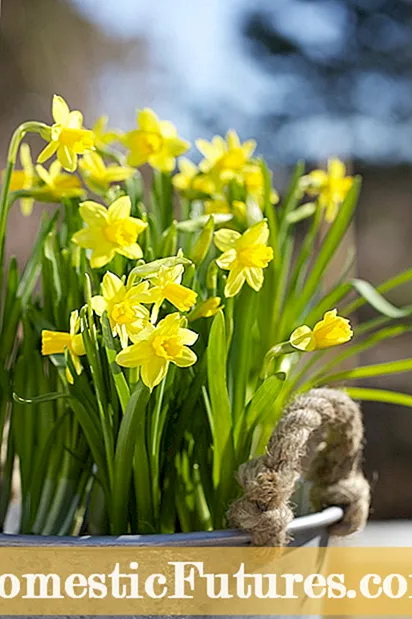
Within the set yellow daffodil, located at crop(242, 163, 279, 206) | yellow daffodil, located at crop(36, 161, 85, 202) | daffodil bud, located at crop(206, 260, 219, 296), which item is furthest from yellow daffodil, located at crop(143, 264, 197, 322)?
yellow daffodil, located at crop(242, 163, 279, 206)

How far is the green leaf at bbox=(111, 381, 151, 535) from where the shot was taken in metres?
0.49

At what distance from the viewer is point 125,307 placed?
1.58 feet

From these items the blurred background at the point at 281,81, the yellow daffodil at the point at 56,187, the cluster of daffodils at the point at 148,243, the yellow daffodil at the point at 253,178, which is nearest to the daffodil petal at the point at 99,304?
the cluster of daffodils at the point at 148,243

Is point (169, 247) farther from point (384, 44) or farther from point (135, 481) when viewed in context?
point (384, 44)

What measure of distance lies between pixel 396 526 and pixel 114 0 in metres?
1.21

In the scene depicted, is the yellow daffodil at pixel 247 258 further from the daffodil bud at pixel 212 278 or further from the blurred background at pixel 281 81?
the blurred background at pixel 281 81

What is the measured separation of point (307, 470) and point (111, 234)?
11.1 inches

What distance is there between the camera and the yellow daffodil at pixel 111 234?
55 cm

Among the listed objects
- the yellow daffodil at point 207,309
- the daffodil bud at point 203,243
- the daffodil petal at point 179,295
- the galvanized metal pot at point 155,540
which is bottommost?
the galvanized metal pot at point 155,540

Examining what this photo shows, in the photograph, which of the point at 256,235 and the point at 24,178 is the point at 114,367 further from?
the point at 24,178

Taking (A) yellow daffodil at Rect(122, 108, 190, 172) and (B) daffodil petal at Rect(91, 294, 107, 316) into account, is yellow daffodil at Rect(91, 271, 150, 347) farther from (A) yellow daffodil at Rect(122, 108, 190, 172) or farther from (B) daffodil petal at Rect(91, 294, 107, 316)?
(A) yellow daffodil at Rect(122, 108, 190, 172)

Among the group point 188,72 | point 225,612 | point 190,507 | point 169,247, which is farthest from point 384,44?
point 225,612

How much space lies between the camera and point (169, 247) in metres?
0.61

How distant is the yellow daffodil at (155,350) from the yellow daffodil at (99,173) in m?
0.27
